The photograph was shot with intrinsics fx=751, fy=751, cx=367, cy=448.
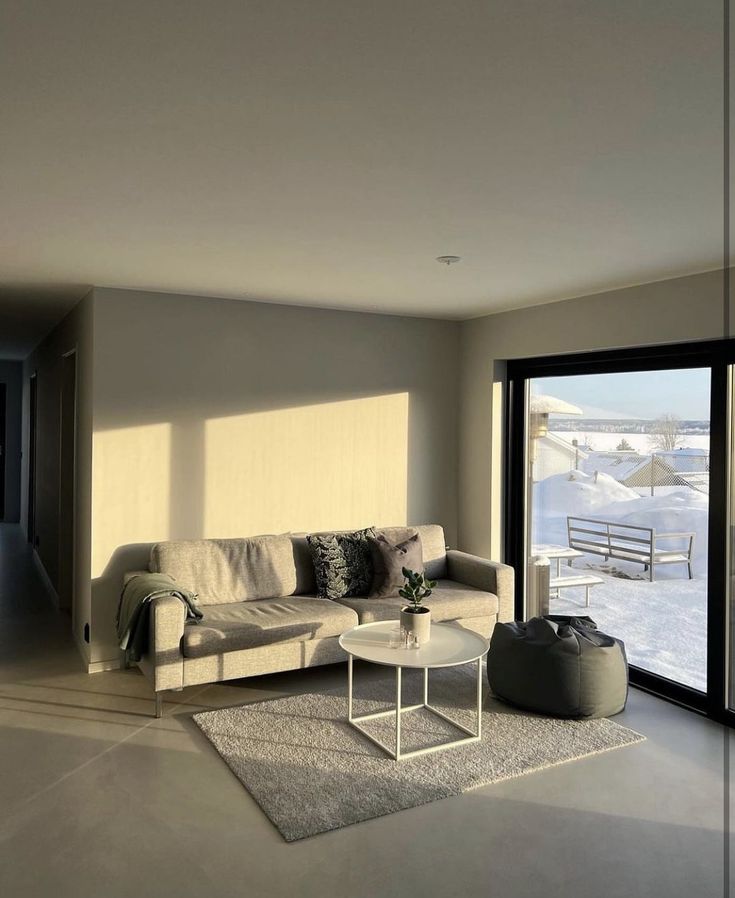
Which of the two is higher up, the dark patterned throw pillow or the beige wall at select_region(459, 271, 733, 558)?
the beige wall at select_region(459, 271, 733, 558)

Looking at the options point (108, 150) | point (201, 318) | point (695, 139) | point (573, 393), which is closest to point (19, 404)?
point (201, 318)

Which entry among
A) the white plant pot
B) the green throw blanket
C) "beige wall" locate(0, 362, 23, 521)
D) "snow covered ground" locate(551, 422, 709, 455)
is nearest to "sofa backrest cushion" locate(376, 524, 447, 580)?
"snow covered ground" locate(551, 422, 709, 455)

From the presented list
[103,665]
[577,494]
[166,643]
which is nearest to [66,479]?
[103,665]

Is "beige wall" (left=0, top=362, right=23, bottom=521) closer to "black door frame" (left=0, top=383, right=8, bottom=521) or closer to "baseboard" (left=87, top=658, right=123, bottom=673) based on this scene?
"black door frame" (left=0, top=383, right=8, bottom=521)

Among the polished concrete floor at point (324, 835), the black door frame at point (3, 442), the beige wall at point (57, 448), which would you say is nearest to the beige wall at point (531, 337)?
the polished concrete floor at point (324, 835)

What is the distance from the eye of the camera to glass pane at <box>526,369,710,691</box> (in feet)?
14.8

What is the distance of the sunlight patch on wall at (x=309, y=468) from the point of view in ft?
17.6

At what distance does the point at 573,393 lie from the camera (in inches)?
218

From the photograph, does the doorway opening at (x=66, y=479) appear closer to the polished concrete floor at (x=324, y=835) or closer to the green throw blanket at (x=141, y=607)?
the green throw blanket at (x=141, y=607)

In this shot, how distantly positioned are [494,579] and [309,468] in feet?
5.23

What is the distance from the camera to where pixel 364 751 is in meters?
3.80

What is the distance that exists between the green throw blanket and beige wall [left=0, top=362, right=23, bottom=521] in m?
7.94

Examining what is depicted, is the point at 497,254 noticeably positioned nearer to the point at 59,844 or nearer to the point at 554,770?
the point at 554,770

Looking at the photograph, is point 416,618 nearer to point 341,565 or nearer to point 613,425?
point 341,565
